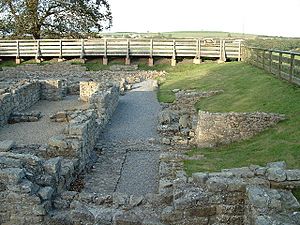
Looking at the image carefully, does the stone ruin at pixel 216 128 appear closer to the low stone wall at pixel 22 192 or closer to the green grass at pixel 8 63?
the low stone wall at pixel 22 192

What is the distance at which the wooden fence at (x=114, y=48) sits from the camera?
40.0 m

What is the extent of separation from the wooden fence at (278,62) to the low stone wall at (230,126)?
379 cm

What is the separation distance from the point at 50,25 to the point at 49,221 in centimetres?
4041

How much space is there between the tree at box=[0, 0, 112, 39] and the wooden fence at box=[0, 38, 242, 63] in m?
3.79

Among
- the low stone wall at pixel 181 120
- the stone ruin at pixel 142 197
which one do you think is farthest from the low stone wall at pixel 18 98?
the low stone wall at pixel 181 120

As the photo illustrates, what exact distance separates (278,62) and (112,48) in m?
22.3

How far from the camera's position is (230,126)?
1526 cm

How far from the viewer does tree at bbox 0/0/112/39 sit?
44.6 metres

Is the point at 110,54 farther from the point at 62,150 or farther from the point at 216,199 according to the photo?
the point at 216,199

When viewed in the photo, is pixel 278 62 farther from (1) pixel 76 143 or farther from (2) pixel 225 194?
(2) pixel 225 194

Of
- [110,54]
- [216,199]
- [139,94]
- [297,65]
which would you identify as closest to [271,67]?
[297,65]

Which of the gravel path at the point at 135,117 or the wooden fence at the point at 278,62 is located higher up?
the wooden fence at the point at 278,62

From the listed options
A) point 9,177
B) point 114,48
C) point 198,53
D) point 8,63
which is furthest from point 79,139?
point 8,63

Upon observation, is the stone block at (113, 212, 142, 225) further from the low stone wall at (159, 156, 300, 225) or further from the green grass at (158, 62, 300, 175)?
the green grass at (158, 62, 300, 175)
